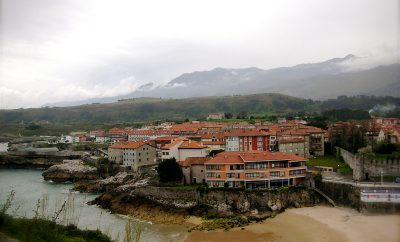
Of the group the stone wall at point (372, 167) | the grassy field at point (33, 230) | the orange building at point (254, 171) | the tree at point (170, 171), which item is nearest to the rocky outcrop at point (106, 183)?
the tree at point (170, 171)

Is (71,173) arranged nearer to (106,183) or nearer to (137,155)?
(137,155)

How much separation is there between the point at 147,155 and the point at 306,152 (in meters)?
22.1

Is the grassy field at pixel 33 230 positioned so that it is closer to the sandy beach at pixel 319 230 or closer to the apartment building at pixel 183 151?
the sandy beach at pixel 319 230

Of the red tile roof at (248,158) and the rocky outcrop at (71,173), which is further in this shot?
the rocky outcrop at (71,173)

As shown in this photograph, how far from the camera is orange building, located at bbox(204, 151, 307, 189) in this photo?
42.8m

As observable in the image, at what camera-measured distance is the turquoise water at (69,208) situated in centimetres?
3488

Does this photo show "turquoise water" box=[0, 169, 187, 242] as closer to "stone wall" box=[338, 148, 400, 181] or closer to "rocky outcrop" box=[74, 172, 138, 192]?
"rocky outcrop" box=[74, 172, 138, 192]

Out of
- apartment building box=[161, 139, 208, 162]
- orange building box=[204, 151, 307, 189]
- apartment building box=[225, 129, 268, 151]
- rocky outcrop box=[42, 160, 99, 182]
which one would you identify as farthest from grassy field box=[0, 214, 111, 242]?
apartment building box=[225, 129, 268, 151]

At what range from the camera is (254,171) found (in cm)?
4269

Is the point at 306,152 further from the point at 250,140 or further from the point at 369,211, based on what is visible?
the point at 369,211

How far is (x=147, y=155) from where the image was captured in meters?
61.4

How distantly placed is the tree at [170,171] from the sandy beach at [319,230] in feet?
36.4

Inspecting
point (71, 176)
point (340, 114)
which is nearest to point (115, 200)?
point (71, 176)

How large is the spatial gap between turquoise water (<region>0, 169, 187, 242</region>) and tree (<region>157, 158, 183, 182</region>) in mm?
6862
